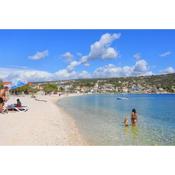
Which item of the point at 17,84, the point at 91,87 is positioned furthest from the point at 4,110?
the point at 91,87

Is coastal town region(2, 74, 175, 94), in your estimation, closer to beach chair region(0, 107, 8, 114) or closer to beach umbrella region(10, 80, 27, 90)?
beach umbrella region(10, 80, 27, 90)

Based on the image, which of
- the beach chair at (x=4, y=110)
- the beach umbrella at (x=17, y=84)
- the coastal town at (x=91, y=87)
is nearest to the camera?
the beach chair at (x=4, y=110)

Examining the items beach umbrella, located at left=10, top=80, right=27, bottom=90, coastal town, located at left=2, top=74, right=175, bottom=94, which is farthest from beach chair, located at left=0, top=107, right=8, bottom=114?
coastal town, located at left=2, top=74, right=175, bottom=94

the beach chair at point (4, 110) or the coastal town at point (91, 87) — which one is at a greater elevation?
the coastal town at point (91, 87)

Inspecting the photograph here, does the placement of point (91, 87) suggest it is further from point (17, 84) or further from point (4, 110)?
point (4, 110)

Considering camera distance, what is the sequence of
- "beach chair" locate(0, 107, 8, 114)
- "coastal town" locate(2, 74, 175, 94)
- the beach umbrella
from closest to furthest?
"beach chair" locate(0, 107, 8, 114)
the beach umbrella
"coastal town" locate(2, 74, 175, 94)

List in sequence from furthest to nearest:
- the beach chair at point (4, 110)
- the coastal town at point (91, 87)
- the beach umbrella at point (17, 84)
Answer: the coastal town at point (91, 87) < the beach umbrella at point (17, 84) < the beach chair at point (4, 110)

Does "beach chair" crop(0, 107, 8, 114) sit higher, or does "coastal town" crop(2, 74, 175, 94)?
"coastal town" crop(2, 74, 175, 94)

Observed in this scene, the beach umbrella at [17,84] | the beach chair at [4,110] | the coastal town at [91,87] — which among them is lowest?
the beach chair at [4,110]

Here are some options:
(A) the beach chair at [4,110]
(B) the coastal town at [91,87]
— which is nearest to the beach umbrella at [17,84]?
(A) the beach chair at [4,110]

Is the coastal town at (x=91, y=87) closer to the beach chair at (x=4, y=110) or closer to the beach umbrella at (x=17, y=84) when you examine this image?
the beach umbrella at (x=17, y=84)

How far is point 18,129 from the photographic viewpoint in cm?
1412
